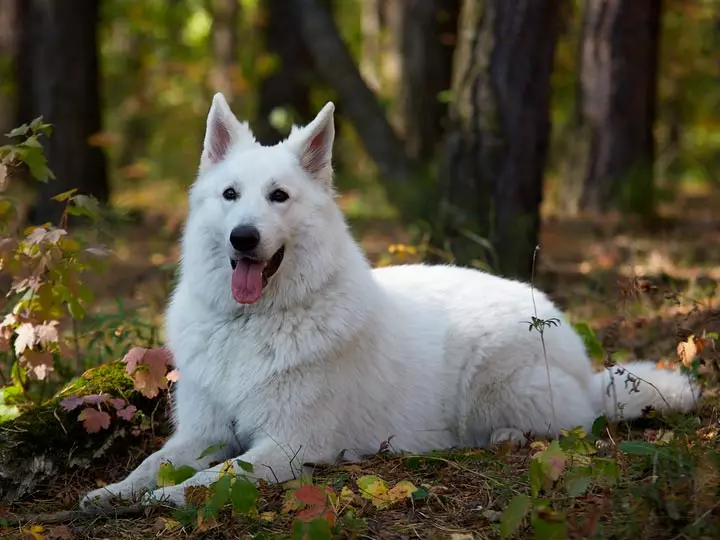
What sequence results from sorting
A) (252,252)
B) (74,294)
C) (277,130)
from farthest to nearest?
(277,130), (74,294), (252,252)

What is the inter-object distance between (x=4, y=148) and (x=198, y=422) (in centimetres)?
178

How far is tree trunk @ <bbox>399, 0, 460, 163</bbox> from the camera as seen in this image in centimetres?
1205

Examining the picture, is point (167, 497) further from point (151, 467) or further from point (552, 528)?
point (552, 528)

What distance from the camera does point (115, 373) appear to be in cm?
514

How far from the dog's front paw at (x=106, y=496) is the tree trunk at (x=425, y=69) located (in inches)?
324

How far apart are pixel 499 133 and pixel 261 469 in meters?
4.18

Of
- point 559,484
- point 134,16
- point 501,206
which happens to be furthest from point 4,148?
point 134,16

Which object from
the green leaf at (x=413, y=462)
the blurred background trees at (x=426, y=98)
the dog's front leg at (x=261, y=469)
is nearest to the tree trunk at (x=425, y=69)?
the blurred background trees at (x=426, y=98)

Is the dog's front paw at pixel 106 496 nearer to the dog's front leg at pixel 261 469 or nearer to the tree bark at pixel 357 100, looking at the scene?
the dog's front leg at pixel 261 469

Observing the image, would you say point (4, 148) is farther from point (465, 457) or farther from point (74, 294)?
point (465, 457)

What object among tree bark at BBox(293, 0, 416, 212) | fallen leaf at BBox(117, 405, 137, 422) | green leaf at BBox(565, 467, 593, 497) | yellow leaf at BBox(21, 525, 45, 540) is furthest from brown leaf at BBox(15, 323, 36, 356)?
tree bark at BBox(293, 0, 416, 212)

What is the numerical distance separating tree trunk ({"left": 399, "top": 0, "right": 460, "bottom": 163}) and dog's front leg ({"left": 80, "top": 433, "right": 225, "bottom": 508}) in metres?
7.82

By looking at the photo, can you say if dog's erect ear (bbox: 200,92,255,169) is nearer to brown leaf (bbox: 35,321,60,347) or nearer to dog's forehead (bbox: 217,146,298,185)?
dog's forehead (bbox: 217,146,298,185)

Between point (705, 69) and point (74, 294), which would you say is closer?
point (74, 294)
